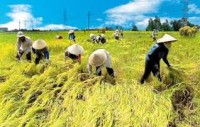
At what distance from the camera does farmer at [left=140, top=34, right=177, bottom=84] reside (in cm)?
834

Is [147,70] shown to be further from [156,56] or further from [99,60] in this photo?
[99,60]

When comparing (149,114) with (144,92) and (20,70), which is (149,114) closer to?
(144,92)

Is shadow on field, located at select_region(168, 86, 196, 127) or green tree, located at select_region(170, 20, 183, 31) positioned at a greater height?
green tree, located at select_region(170, 20, 183, 31)

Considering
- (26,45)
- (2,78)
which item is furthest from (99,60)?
(26,45)

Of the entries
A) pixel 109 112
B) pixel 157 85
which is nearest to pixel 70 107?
pixel 109 112

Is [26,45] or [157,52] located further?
[26,45]

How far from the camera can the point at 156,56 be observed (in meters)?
8.54

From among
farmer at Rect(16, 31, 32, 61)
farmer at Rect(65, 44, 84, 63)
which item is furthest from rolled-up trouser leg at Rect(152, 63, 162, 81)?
farmer at Rect(16, 31, 32, 61)

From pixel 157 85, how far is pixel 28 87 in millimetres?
2486

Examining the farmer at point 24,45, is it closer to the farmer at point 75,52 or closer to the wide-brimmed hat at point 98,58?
the farmer at point 75,52

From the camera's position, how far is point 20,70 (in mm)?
9430

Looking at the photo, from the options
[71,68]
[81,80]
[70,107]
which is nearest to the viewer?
[70,107]

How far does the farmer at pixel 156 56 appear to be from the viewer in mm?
8344

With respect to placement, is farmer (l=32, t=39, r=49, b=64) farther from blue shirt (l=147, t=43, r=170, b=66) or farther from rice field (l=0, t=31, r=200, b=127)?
blue shirt (l=147, t=43, r=170, b=66)
